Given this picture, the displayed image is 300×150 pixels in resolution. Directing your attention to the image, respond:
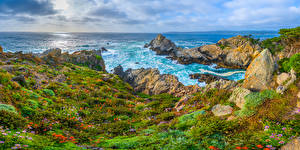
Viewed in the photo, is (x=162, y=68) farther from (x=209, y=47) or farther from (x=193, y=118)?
(x=193, y=118)

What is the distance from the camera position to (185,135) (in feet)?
21.0

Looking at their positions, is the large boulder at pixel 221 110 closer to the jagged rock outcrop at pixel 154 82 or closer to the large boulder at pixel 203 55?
the jagged rock outcrop at pixel 154 82

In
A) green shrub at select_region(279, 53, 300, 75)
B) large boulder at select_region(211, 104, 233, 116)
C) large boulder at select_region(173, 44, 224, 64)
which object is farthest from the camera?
large boulder at select_region(173, 44, 224, 64)

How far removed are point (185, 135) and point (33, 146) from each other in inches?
230

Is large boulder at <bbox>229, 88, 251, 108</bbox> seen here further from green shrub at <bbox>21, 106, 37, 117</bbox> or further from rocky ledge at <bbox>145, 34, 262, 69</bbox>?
rocky ledge at <bbox>145, 34, 262, 69</bbox>

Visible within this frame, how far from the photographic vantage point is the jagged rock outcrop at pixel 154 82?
84.5ft

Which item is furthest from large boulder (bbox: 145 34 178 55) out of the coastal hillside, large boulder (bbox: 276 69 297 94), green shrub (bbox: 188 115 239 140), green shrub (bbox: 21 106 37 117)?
green shrub (bbox: 188 115 239 140)

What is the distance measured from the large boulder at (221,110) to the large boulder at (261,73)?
2847 mm

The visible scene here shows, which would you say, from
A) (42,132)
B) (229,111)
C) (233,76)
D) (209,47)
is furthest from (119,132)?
(209,47)

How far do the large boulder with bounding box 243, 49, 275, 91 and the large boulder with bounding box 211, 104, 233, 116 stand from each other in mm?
2847

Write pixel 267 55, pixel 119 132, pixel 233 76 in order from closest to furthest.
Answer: pixel 119 132 < pixel 267 55 < pixel 233 76

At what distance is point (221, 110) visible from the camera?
8383 mm

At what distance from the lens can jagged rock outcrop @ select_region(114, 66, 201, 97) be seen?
25747 millimetres

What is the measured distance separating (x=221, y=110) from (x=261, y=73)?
15.4ft
